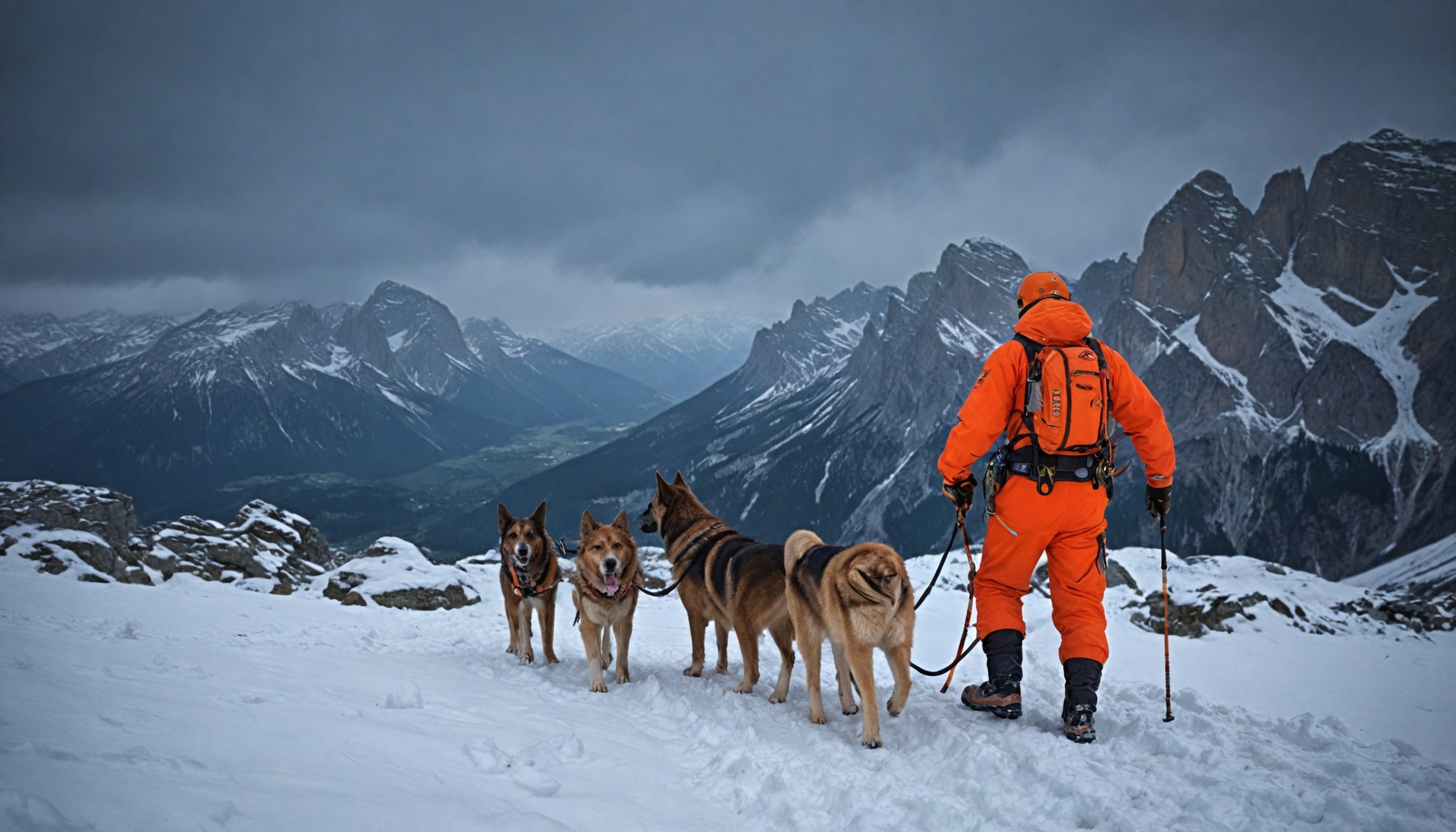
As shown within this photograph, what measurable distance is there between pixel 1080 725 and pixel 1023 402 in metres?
3.00

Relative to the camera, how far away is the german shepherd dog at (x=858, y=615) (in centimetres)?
602

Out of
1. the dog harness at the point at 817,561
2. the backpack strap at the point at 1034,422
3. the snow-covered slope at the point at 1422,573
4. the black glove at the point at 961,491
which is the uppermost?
the backpack strap at the point at 1034,422

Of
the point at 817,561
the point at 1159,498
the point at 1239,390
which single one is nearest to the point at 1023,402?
the point at 1159,498

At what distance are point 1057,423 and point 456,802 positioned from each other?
5.73 m

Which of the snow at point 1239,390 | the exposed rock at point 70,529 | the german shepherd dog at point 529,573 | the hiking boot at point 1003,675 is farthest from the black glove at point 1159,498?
the snow at point 1239,390

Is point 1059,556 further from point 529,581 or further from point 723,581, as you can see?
point 529,581

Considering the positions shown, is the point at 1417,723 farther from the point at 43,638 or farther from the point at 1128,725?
the point at 43,638

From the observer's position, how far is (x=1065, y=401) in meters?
6.29

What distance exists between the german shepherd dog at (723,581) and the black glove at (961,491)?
2.05 metres

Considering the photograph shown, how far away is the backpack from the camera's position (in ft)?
20.4

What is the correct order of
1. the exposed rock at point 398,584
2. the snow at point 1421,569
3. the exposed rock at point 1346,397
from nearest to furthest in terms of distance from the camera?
the exposed rock at point 398,584 < the snow at point 1421,569 < the exposed rock at point 1346,397

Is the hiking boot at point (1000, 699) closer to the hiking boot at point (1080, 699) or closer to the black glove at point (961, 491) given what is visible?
the hiking boot at point (1080, 699)

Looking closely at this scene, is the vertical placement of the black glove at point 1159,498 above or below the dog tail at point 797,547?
above

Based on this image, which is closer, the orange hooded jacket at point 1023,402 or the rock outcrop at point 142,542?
the orange hooded jacket at point 1023,402
